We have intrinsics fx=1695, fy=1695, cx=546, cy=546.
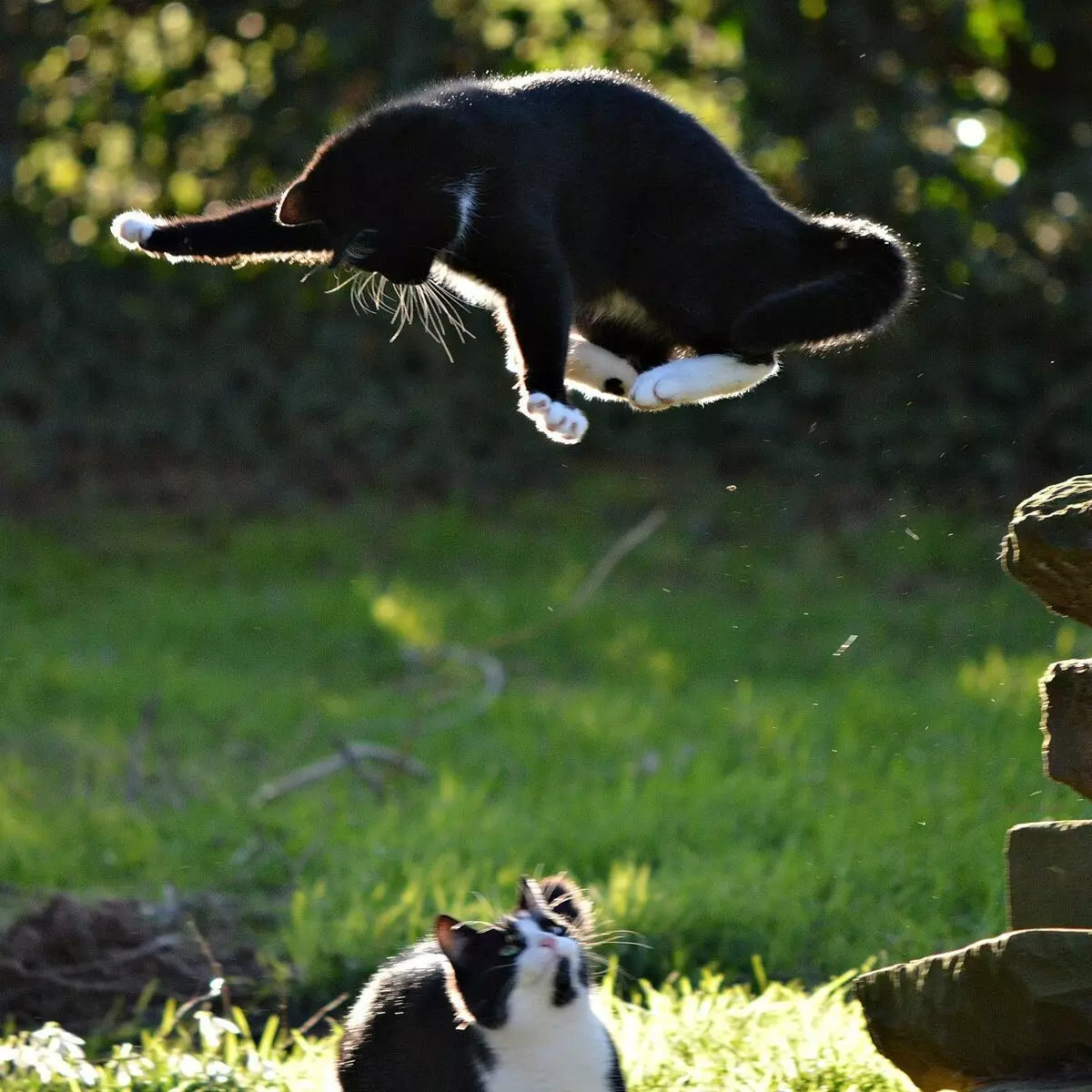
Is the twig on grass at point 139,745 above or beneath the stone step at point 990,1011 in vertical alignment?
beneath

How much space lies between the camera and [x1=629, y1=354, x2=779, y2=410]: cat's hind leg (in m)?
2.79

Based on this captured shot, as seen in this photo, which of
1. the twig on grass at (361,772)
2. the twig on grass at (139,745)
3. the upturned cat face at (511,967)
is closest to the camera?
the upturned cat face at (511,967)

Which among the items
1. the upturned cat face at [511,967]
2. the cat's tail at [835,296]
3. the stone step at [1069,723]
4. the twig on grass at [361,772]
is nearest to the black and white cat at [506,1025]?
the upturned cat face at [511,967]

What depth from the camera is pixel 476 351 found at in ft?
34.8

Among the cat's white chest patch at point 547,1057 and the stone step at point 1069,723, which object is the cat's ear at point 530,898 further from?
the stone step at point 1069,723

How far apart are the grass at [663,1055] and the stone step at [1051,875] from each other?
1.91ft

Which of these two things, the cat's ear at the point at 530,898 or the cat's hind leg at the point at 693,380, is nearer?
the cat's hind leg at the point at 693,380

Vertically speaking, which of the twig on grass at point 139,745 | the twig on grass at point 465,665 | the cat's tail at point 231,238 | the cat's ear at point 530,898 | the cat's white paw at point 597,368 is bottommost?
the twig on grass at point 465,665

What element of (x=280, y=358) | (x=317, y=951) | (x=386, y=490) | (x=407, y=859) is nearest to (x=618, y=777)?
(x=407, y=859)

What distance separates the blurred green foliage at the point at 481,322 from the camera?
30.6 feet

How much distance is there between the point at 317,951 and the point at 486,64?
656 centimetres

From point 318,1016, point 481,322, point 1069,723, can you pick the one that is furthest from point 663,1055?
point 481,322

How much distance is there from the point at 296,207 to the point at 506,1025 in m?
1.54

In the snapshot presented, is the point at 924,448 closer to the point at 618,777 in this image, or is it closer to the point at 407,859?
the point at 618,777
